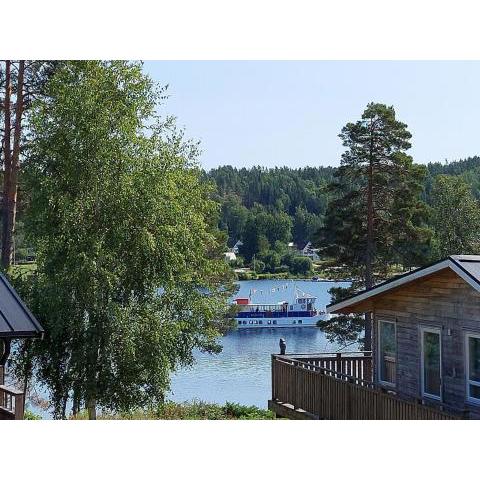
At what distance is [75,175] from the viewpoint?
17.1 metres

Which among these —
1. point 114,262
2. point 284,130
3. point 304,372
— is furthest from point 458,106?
point 304,372

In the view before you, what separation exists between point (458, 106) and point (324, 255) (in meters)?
11.7

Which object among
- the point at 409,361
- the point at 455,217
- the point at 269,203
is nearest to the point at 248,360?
the point at 455,217

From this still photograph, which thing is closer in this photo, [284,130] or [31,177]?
[31,177]

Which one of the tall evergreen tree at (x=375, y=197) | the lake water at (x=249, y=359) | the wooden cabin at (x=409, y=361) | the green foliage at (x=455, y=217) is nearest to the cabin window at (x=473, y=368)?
the wooden cabin at (x=409, y=361)

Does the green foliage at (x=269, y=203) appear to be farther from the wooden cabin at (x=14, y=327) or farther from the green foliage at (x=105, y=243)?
the wooden cabin at (x=14, y=327)

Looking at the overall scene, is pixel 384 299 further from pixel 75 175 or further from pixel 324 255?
pixel 324 255

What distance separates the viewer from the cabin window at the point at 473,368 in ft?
35.7

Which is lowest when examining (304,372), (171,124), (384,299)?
(304,372)

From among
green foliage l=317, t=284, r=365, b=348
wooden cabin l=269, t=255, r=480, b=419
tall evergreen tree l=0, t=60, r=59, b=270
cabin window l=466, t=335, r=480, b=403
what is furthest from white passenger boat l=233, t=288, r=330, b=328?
cabin window l=466, t=335, r=480, b=403

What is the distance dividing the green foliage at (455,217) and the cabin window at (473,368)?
2103cm

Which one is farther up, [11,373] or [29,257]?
[29,257]

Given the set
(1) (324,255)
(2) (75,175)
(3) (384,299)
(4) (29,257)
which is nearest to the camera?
(3) (384,299)

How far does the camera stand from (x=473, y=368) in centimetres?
1096
